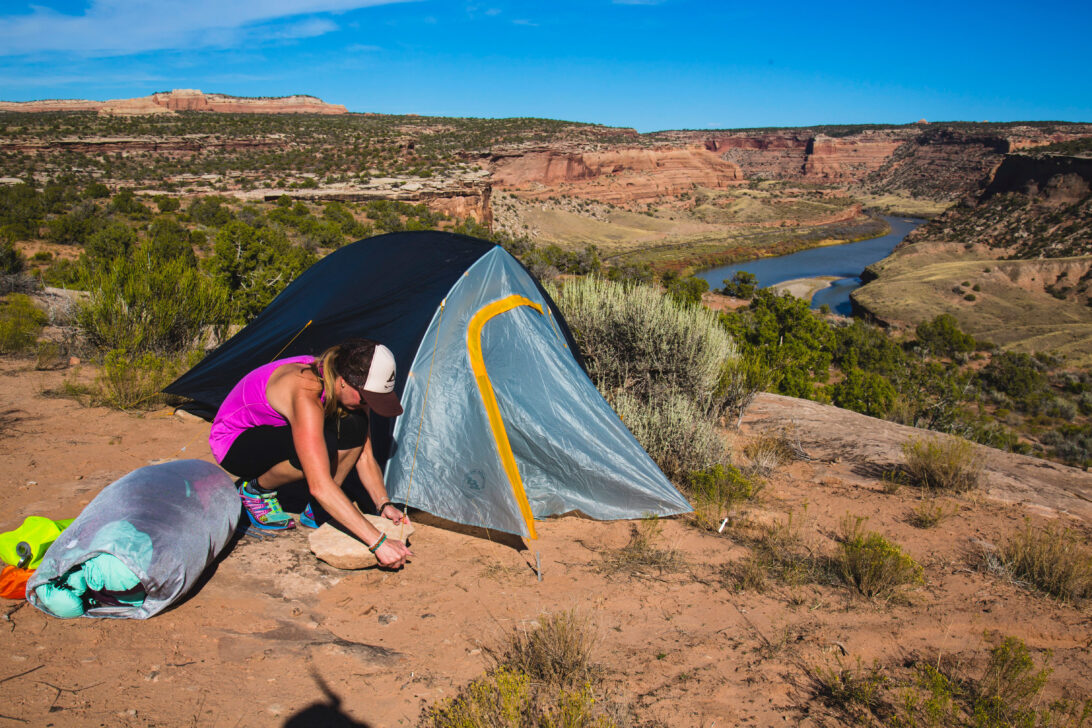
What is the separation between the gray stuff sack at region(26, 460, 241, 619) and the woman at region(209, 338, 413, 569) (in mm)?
360

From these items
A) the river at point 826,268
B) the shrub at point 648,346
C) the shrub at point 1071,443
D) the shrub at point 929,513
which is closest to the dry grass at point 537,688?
the shrub at point 929,513

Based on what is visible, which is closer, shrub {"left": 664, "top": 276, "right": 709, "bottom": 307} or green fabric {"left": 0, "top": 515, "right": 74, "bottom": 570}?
green fabric {"left": 0, "top": 515, "right": 74, "bottom": 570}

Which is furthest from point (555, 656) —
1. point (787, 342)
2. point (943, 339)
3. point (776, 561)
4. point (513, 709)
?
point (943, 339)

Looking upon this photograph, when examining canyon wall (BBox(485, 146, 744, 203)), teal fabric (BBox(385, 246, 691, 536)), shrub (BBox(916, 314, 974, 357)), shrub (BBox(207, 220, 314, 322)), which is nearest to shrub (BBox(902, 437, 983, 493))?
teal fabric (BBox(385, 246, 691, 536))

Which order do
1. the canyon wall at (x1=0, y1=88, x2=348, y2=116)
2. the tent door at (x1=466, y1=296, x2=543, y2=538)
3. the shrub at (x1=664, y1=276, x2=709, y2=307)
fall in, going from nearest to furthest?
1. the tent door at (x1=466, y1=296, x2=543, y2=538)
2. the shrub at (x1=664, y1=276, x2=709, y2=307)
3. the canyon wall at (x1=0, y1=88, x2=348, y2=116)

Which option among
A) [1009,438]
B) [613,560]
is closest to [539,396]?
[613,560]

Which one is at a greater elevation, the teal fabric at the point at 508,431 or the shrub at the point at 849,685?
the teal fabric at the point at 508,431

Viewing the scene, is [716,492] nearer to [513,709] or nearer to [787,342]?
[513,709]

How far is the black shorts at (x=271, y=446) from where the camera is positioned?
3404 millimetres

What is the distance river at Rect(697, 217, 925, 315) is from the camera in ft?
140

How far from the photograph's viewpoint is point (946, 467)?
17.9ft

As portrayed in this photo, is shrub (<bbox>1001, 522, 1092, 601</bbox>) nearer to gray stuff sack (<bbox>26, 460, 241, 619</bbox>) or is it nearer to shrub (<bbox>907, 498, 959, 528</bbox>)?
shrub (<bbox>907, 498, 959, 528</bbox>)

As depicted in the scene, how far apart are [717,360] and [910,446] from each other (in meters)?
2.13

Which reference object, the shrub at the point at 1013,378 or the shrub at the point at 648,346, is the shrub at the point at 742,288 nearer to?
the shrub at the point at 1013,378
